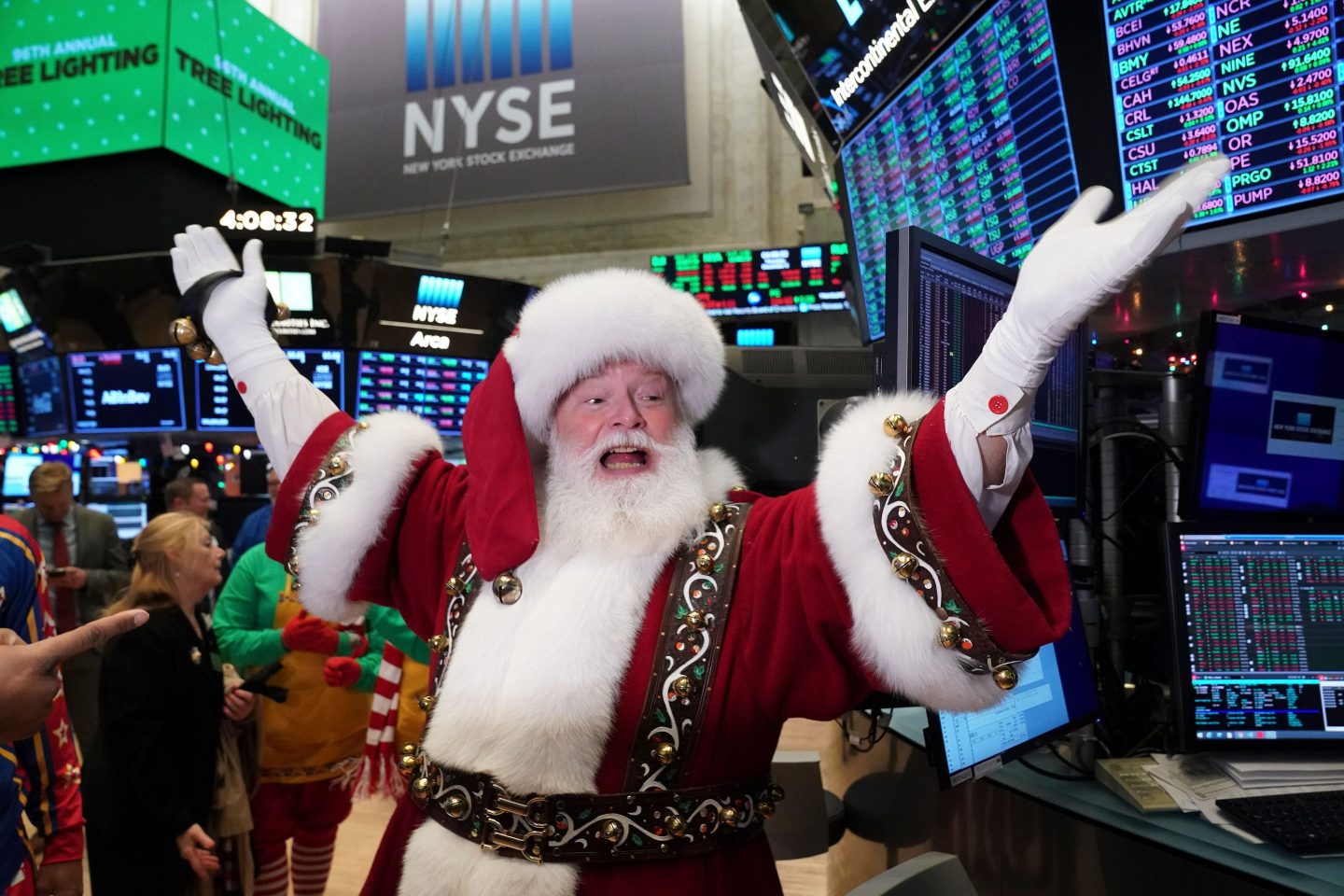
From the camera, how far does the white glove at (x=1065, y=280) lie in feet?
3.34

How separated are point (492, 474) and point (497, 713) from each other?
396 millimetres

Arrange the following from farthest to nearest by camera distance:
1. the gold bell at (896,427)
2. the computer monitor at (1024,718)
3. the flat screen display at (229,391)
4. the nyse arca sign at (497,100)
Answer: the nyse arca sign at (497,100) → the flat screen display at (229,391) → the computer monitor at (1024,718) → the gold bell at (896,427)

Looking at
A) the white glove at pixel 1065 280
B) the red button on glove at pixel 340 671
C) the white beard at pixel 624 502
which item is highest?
the white glove at pixel 1065 280

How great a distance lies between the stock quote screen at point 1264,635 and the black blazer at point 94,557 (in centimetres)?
457

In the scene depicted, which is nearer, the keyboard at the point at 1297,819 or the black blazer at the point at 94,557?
the keyboard at the point at 1297,819

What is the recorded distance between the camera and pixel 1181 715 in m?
1.84

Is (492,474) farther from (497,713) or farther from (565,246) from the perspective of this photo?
(565,246)

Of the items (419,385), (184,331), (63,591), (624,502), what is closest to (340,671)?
Result: (184,331)

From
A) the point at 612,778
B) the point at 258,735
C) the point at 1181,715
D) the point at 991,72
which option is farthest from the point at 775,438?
the point at 258,735

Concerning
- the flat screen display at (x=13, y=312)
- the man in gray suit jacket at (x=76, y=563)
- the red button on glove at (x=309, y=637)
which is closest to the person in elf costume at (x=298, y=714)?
the red button on glove at (x=309, y=637)

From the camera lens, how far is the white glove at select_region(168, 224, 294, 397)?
5.88ft

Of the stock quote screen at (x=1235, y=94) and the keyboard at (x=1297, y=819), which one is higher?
the stock quote screen at (x=1235, y=94)

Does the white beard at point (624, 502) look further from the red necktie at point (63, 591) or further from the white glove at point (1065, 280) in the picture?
the red necktie at point (63, 591)

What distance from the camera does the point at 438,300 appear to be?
5.77 meters
